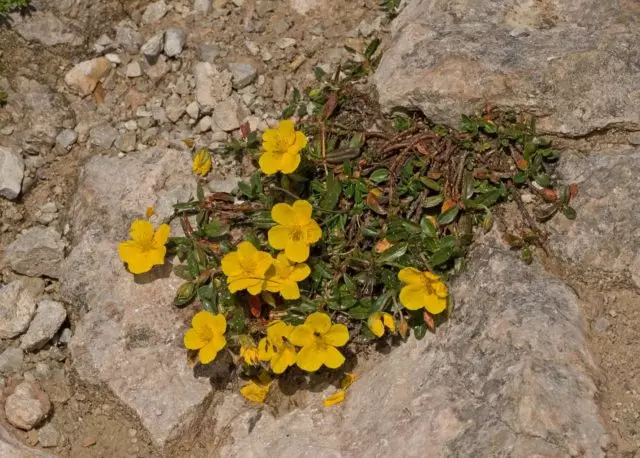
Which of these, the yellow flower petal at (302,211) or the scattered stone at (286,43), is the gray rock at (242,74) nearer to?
the scattered stone at (286,43)

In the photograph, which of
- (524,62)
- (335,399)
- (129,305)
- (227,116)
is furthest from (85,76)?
(524,62)

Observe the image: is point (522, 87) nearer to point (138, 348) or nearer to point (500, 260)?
point (500, 260)

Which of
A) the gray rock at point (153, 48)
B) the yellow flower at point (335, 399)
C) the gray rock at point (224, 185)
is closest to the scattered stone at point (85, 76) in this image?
the gray rock at point (153, 48)

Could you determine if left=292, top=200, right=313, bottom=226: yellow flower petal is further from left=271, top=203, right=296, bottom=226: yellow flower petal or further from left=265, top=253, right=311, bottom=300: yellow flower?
left=265, top=253, right=311, bottom=300: yellow flower

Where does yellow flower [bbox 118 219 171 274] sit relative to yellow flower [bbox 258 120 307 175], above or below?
below

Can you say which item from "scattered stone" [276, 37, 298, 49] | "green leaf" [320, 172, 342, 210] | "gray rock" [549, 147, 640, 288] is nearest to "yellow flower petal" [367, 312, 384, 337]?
"green leaf" [320, 172, 342, 210]

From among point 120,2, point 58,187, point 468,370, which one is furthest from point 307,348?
point 120,2
